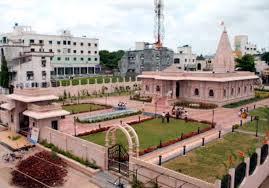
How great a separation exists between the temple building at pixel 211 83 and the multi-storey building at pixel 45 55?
68.2ft

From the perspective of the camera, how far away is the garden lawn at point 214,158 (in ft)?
54.0

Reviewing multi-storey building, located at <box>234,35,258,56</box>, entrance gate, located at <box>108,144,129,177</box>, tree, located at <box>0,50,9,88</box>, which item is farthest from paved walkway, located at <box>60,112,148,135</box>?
multi-storey building, located at <box>234,35,258,56</box>

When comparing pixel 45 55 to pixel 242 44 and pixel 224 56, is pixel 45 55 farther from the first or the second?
pixel 242 44

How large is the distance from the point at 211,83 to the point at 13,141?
2682 cm

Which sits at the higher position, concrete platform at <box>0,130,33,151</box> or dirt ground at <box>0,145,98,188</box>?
concrete platform at <box>0,130,33,151</box>

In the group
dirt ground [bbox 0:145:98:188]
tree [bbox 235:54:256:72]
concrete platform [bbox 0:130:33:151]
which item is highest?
tree [bbox 235:54:256:72]

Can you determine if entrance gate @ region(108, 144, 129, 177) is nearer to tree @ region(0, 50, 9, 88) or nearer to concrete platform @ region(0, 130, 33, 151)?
concrete platform @ region(0, 130, 33, 151)

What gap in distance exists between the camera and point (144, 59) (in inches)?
3140

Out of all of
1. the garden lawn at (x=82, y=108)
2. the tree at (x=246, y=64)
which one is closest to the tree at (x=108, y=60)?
the tree at (x=246, y=64)

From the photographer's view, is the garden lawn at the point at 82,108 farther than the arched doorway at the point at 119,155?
Yes

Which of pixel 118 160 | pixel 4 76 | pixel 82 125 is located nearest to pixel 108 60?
pixel 4 76

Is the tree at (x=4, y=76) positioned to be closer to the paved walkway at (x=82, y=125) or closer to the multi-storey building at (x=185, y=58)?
the paved walkway at (x=82, y=125)

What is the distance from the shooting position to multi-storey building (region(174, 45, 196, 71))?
94.8 m

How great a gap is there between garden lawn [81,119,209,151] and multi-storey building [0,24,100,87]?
85.6 feet
